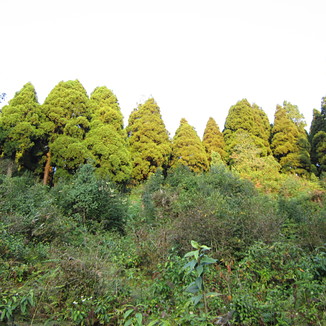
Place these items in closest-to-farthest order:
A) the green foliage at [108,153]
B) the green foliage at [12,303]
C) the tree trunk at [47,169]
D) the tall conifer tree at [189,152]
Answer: the green foliage at [12,303], the tree trunk at [47,169], the green foliage at [108,153], the tall conifer tree at [189,152]

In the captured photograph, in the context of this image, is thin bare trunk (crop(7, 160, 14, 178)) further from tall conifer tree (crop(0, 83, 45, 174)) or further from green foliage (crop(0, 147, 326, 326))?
green foliage (crop(0, 147, 326, 326))

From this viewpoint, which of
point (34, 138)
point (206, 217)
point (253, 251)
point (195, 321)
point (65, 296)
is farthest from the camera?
point (34, 138)

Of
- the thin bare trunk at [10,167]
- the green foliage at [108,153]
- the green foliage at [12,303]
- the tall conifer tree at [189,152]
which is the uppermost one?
the tall conifer tree at [189,152]

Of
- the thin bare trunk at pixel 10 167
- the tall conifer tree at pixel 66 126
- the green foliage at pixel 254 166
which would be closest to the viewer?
the thin bare trunk at pixel 10 167

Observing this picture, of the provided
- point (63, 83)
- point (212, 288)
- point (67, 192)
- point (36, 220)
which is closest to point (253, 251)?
point (212, 288)

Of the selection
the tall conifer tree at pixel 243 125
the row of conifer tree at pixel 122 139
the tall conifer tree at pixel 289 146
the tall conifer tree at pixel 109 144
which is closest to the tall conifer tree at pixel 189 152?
the row of conifer tree at pixel 122 139

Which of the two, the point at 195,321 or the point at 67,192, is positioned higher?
the point at 67,192

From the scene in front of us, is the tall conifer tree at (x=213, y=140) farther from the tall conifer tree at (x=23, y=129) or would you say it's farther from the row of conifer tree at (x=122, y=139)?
the tall conifer tree at (x=23, y=129)

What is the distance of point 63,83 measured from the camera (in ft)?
→ 51.2

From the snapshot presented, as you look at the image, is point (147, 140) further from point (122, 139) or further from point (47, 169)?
point (47, 169)

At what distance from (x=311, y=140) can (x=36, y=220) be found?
24.1 meters

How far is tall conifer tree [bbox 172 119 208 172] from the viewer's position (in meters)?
20.1

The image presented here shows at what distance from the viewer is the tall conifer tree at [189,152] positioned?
66.0 ft

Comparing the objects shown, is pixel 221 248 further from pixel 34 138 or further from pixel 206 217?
pixel 34 138
